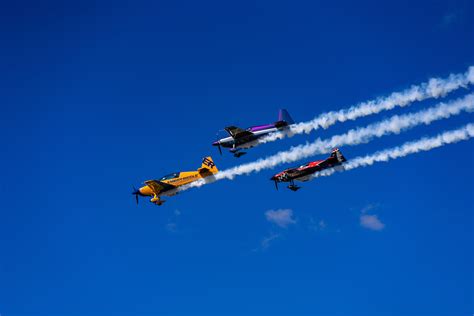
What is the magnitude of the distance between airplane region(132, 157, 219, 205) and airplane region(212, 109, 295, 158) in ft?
11.6

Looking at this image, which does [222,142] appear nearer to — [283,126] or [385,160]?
[283,126]

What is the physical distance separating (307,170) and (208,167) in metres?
10.5

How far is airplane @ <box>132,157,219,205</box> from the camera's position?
206ft

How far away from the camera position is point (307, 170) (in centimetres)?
5722

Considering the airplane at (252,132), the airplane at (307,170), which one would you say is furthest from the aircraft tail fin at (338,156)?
the airplane at (252,132)

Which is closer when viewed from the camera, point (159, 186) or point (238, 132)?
point (238, 132)

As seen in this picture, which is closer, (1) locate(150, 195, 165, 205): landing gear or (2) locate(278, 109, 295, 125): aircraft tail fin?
(2) locate(278, 109, 295, 125): aircraft tail fin

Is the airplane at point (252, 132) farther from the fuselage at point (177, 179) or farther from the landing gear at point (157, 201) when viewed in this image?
the landing gear at point (157, 201)

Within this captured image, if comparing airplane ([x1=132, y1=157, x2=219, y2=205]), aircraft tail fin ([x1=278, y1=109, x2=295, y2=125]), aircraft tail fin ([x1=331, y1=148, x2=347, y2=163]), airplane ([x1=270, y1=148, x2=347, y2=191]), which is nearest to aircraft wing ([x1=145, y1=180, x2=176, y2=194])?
airplane ([x1=132, y1=157, x2=219, y2=205])

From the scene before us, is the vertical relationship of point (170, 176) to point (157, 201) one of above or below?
above

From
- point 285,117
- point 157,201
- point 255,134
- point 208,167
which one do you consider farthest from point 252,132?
point 157,201

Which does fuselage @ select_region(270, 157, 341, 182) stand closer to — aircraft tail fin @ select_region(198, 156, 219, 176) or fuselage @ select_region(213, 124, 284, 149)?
fuselage @ select_region(213, 124, 284, 149)

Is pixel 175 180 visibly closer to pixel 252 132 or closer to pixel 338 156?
pixel 252 132

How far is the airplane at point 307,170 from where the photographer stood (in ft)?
180
